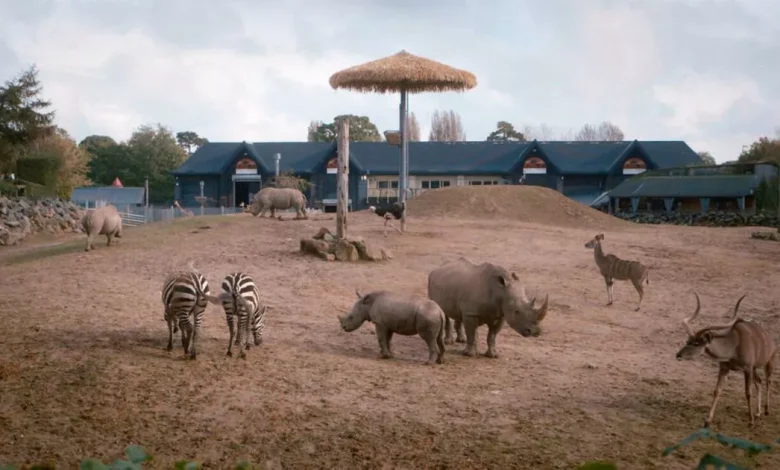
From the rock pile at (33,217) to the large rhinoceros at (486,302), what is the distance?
20440mm

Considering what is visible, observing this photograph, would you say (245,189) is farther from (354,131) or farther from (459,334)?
(459,334)

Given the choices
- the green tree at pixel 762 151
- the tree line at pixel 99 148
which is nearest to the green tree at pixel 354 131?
the tree line at pixel 99 148

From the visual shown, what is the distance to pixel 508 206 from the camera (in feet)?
92.0

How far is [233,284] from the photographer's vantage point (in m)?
9.26

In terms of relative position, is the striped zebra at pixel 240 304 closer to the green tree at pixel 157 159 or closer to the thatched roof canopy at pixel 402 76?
the thatched roof canopy at pixel 402 76

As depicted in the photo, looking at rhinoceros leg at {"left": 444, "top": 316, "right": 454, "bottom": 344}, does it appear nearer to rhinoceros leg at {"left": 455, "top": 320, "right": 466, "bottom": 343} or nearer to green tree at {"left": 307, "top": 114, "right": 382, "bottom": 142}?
rhinoceros leg at {"left": 455, "top": 320, "right": 466, "bottom": 343}

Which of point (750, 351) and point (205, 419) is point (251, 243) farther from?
point (750, 351)

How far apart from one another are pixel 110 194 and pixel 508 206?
38717 mm

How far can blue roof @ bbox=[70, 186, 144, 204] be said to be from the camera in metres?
57.2

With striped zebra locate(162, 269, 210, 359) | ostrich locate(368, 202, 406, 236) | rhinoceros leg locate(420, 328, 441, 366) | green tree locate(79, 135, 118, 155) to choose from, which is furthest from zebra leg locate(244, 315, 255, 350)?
green tree locate(79, 135, 118, 155)

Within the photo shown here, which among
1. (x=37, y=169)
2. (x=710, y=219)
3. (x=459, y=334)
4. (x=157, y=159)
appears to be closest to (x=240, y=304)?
(x=459, y=334)

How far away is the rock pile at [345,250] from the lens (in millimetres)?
17109

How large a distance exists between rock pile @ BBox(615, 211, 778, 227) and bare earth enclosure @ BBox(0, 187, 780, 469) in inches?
721

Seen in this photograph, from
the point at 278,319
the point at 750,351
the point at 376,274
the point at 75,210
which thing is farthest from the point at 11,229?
the point at 750,351
